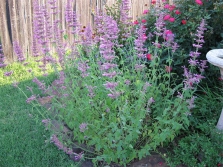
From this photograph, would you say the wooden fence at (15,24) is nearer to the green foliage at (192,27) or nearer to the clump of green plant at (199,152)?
the green foliage at (192,27)

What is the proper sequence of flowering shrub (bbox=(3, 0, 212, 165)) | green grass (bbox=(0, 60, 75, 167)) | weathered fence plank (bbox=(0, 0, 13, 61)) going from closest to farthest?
flowering shrub (bbox=(3, 0, 212, 165)) < green grass (bbox=(0, 60, 75, 167)) < weathered fence plank (bbox=(0, 0, 13, 61))

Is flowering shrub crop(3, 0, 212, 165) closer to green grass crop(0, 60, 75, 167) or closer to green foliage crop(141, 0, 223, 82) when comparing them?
green grass crop(0, 60, 75, 167)

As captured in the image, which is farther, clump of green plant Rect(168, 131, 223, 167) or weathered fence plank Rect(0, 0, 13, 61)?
weathered fence plank Rect(0, 0, 13, 61)

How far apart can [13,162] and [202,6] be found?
3.39 metres

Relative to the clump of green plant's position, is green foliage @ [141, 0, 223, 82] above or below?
above

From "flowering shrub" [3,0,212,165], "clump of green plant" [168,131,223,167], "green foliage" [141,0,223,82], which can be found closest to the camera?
"flowering shrub" [3,0,212,165]

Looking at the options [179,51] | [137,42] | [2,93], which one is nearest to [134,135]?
[137,42]

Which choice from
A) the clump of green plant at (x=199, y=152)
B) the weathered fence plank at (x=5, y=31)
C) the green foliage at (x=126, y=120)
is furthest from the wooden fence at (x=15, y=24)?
the clump of green plant at (x=199, y=152)

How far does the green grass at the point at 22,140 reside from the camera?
3467 millimetres

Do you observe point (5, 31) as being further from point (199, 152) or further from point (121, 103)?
point (199, 152)

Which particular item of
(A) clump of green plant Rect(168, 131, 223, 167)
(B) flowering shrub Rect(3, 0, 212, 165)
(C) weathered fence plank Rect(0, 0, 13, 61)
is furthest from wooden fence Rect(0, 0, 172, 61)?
(A) clump of green plant Rect(168, 131, 223, 167)

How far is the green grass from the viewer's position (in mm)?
3467

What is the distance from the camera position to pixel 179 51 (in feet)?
14.0

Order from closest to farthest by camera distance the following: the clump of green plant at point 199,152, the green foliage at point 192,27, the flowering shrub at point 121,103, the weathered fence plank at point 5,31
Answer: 1. the flowering shrub at point 121,103
2. the clump of green plant at point 199,152
3. the green foliage at point 192,27
4. the weathered fence plank at point 5,31
